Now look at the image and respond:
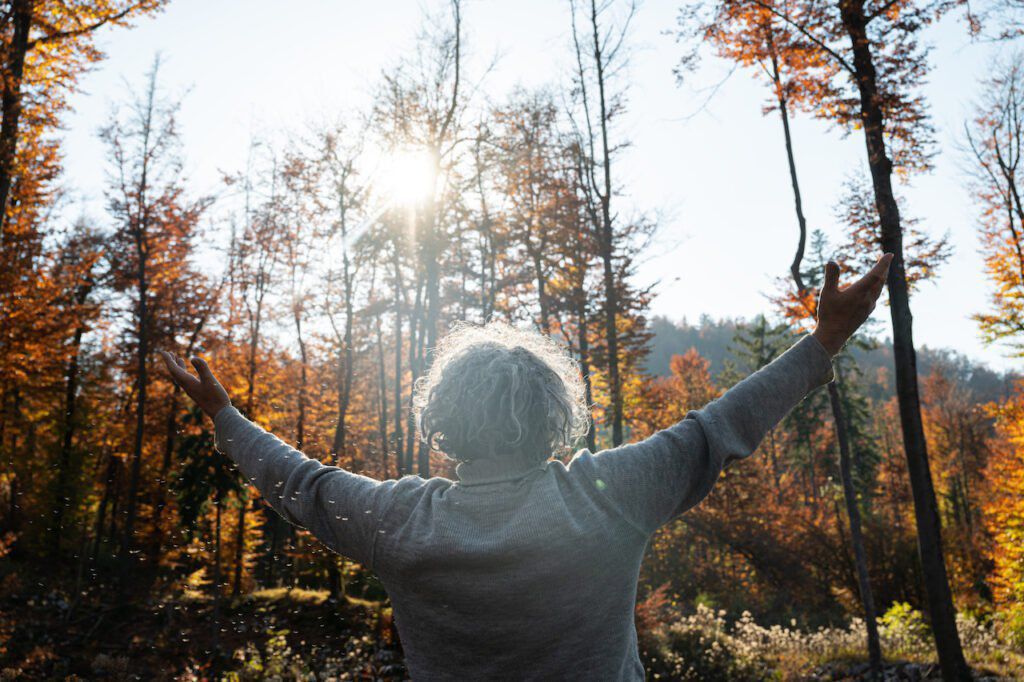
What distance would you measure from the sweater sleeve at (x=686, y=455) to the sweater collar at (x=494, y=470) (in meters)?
0.09

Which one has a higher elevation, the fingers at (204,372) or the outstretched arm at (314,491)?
the fingers at (204,372)

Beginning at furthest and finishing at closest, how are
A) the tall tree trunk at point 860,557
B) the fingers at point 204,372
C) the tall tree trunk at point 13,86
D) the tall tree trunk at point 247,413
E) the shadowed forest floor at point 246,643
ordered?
1. the tall tree trunk at point 247,413
2. the tall tree trunk at point 860,557
3. the shadowed forest floor at point 246,643
4. the tall tree trunk at point 13,86
5. the fingers at point 204,372

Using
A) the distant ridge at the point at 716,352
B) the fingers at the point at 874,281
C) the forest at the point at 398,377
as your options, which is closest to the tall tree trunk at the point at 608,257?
the forest at the point at 398,377

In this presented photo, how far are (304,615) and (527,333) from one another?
13.4m

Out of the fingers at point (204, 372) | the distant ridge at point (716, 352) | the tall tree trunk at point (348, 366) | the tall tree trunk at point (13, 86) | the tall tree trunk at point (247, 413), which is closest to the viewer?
the fingers at point (204, 372)

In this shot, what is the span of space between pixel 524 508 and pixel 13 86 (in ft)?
28.0

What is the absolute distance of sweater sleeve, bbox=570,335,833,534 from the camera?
110 cm

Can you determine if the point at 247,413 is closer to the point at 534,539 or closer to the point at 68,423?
the point at 68,423

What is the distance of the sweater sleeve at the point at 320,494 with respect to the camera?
3.89 feet

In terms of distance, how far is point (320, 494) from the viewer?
4.07 feet

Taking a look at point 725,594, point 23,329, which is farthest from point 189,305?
point 725,594

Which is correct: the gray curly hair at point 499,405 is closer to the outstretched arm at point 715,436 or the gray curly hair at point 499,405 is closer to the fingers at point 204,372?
the outstretched arm at point 715,436

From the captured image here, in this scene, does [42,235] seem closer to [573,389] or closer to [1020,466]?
[573,389]

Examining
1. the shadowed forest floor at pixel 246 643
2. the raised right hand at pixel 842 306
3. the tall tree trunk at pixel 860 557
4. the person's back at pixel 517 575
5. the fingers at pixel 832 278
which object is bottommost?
the shadowed forest floor at pixel 246 643
